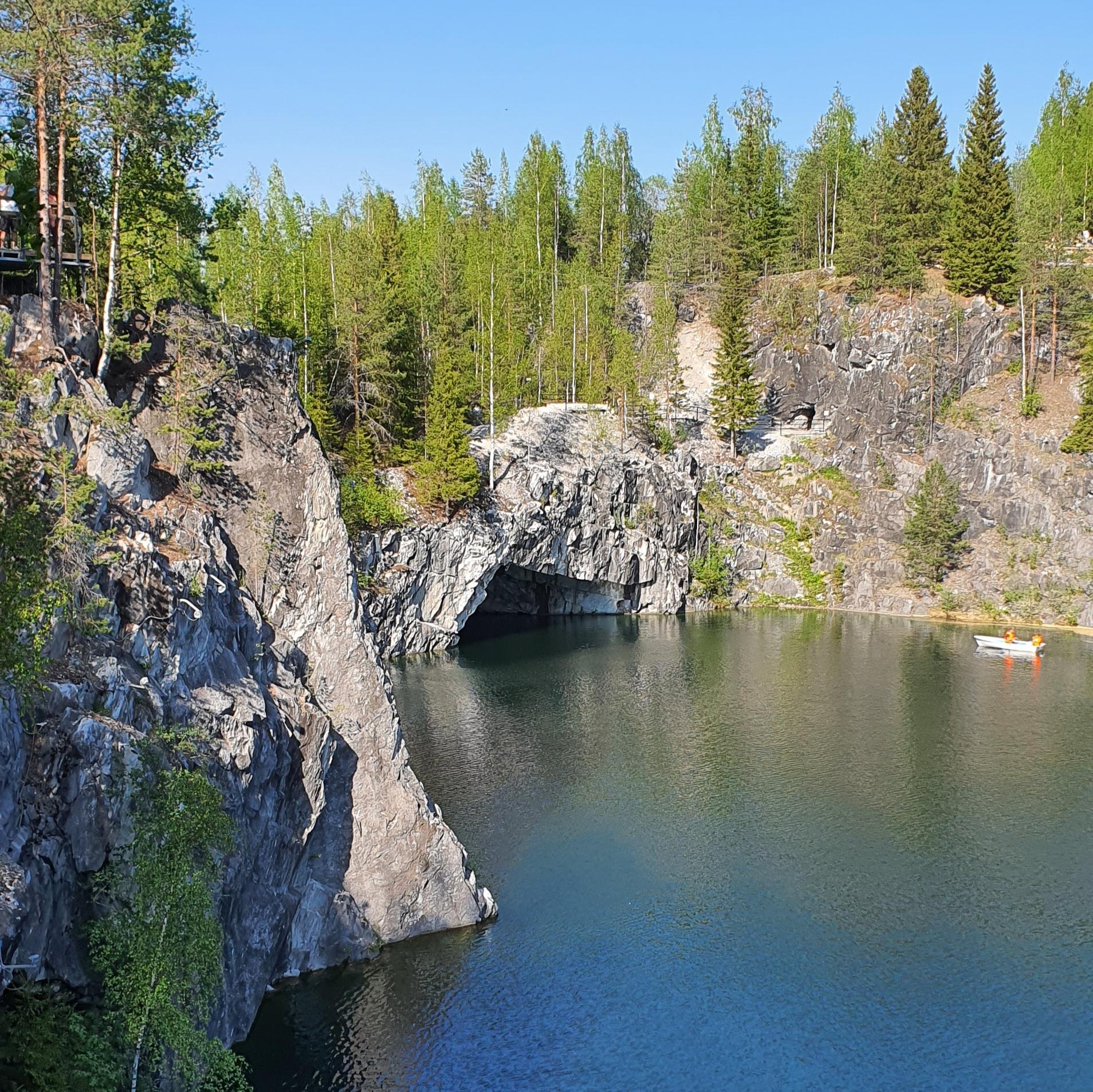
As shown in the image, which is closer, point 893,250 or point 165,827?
point 165,827

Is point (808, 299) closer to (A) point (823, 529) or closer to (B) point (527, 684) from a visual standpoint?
(A) point (823, 529)

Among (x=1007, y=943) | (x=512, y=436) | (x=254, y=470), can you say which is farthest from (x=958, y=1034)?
(x=512, y=436)

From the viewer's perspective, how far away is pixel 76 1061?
Answer: 15.9m

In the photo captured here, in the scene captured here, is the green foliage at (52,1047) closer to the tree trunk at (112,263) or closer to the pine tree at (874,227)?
the tree trunk at (112,263)

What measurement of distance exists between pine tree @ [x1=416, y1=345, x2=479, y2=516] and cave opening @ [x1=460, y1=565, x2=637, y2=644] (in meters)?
14.4

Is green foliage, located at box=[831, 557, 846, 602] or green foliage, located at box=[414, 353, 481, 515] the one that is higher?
green foliage, located at box=[414, 353, 481, 515]

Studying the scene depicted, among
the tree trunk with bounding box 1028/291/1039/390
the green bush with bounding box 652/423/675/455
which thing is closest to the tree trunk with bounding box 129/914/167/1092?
the green bush with bounding box 652/423/675/455

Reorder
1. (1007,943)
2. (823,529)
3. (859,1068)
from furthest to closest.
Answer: (823,529)
(1007,943)
(859,1068)

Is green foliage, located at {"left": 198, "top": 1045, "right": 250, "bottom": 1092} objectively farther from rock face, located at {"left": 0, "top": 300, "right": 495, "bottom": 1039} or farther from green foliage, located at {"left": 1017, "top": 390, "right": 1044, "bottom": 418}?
green foliage, located at {"left": 1017, "top": 390, "right": 1044, "bottom": 418}

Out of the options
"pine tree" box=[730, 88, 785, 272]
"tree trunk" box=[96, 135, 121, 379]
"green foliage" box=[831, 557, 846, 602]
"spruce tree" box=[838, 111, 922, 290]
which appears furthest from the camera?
"pine tree" box=[730, 88, 785, 272]

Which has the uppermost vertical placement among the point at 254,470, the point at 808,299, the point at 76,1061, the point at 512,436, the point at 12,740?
the point at 808,299

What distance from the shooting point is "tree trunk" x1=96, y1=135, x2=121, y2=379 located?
27.8 meters

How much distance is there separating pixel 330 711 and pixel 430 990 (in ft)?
27.4

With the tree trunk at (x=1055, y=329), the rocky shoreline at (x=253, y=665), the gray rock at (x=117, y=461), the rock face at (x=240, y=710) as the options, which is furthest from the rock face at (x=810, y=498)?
the gray rock at (x=117, y=461)
